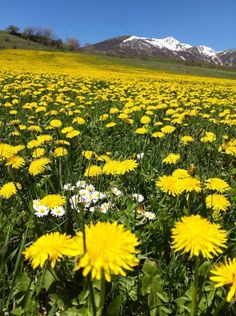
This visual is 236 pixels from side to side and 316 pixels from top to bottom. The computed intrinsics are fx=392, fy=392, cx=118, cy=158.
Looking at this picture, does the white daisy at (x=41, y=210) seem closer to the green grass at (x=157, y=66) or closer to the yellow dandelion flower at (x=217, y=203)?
the yellow dandelion flower at (x=217, y=203)

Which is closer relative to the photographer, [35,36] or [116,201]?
[116,201]

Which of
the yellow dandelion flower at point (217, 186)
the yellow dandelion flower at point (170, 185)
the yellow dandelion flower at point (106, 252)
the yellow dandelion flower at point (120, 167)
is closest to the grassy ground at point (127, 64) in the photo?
the yellow dandelion flower at point (120, 167)

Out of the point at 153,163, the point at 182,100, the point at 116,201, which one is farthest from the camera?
the point at 182,100

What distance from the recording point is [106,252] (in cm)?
102

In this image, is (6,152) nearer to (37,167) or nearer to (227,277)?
(37,167)

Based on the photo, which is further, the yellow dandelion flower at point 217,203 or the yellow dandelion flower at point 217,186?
the yellow dandelion flower at point 217,186

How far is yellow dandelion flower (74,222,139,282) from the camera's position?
0.98 metres

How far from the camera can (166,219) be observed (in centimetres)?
221

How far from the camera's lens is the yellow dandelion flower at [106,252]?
0.98 meters

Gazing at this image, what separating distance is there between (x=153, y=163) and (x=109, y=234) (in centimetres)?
265

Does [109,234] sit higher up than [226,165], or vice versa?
[109,234]

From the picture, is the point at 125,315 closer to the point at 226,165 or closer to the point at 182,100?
the point at 226,165

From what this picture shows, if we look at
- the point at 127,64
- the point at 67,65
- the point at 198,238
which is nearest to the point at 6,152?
the point at 198,238

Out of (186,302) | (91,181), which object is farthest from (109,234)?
(91,181)
